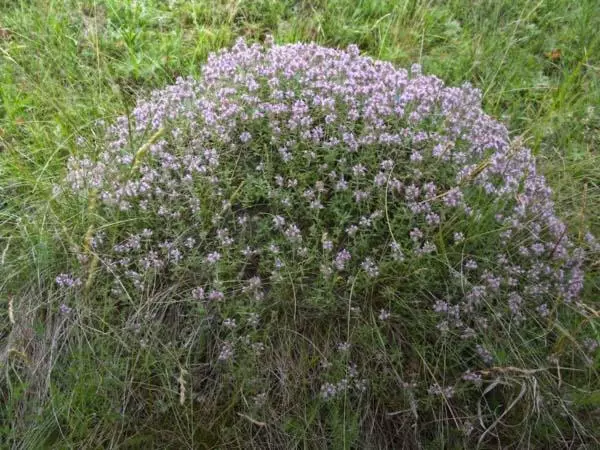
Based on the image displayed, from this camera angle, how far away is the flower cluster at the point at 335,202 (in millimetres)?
2199

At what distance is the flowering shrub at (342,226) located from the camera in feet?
7.10

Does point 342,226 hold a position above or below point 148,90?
above

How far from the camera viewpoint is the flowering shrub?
216cm

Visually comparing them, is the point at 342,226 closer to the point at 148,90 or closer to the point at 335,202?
the point at 335,202

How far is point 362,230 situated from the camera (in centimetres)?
224

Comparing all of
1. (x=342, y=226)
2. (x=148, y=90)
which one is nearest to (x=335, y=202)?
(x=342, y=226)

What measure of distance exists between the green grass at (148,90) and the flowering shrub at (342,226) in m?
0.12

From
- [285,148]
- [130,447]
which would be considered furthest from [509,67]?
[130,447]

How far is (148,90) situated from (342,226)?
→ 1.59m

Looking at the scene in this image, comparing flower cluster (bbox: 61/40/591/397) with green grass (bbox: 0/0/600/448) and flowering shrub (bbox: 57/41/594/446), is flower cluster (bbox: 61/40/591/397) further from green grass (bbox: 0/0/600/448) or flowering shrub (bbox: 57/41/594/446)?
green grass (bbox: 0/0/600/448)

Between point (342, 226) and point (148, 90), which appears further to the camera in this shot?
point (148, 90)

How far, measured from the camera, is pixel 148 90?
3309mm

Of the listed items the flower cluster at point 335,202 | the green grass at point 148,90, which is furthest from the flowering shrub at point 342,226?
the green grass at point 148,90

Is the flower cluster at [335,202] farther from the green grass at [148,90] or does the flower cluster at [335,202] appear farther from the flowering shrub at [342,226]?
the green grass at [148,90]
